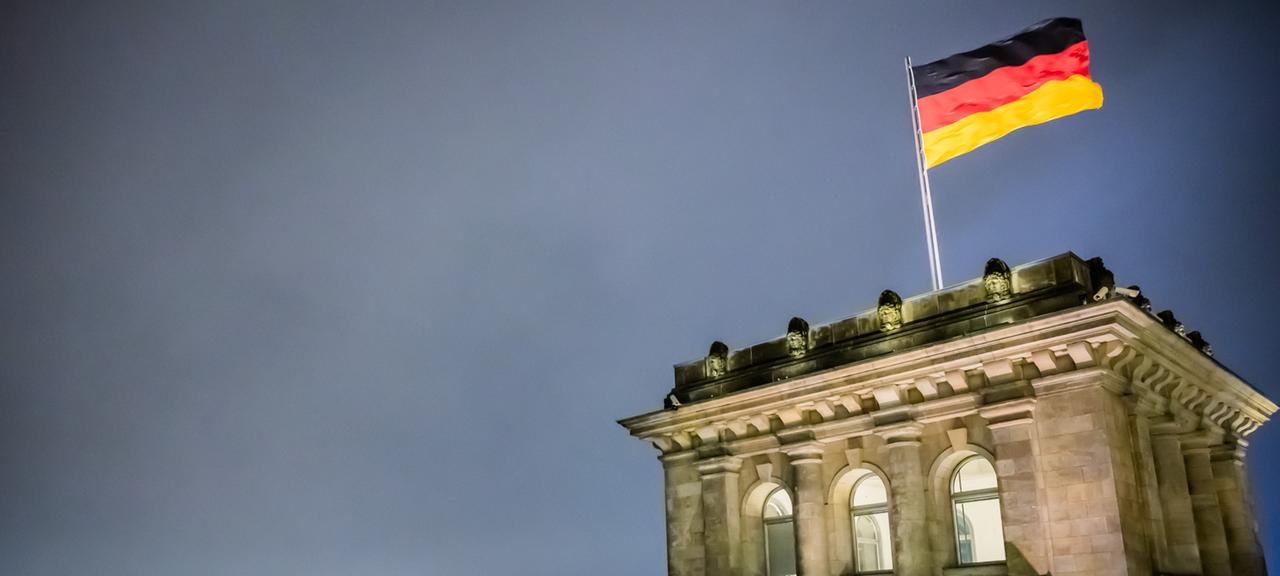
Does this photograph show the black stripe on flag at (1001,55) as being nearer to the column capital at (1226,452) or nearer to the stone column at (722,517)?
the column capital at (1226,452)

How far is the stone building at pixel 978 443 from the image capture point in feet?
87.3

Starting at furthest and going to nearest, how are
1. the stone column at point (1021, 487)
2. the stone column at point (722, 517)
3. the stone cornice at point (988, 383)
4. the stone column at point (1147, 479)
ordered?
the stone column at point (722, 517), the stone column at point (1147, 479), the stone column at point (1021, 487), the stone cornice at point (988, 383)

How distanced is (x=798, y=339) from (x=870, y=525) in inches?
234

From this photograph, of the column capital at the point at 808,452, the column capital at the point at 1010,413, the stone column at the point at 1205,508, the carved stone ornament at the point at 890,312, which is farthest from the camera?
the column capital at the point at 808,452

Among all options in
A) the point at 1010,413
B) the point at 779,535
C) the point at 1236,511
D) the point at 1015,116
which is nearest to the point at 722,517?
the point at 779,535

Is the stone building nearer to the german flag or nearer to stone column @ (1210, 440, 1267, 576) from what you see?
stone column @ (1210, 440, 1267, 576)

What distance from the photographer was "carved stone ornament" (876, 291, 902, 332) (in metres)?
31.3

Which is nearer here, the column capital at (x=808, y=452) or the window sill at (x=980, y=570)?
the window sill at (x=980, y=570)

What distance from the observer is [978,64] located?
105 feet

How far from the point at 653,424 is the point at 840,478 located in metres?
7.04

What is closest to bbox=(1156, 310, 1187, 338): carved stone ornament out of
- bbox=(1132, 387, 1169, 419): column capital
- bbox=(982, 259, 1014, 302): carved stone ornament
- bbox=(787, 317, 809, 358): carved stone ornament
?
bbox=(1132, 387, 1169, 419): column capital

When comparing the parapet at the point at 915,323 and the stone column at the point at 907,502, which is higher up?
the parapet at the point at 915,323

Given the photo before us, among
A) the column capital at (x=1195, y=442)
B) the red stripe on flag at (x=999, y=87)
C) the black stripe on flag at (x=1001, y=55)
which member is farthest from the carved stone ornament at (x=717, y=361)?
the column capital at (x=1195, y=442)

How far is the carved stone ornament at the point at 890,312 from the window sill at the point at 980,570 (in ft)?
22.5
